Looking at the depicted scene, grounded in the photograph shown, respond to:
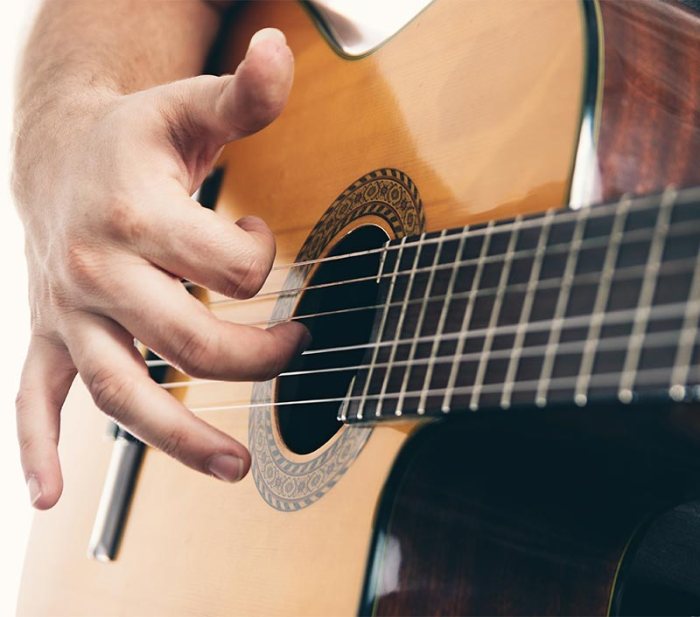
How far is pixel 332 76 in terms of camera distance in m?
0.98

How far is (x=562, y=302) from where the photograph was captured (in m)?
0.54

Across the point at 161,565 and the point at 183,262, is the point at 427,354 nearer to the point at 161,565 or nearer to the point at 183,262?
the point at 183,262

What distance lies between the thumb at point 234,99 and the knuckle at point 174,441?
26 cm

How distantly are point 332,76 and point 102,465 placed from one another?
0.59 m

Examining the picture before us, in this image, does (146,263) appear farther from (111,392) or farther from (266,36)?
(266,36)

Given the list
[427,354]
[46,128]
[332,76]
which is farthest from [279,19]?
[427,354]

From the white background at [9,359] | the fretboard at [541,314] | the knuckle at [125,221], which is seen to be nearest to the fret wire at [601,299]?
the fretboard at [541,314]

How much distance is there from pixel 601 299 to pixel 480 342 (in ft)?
0.31

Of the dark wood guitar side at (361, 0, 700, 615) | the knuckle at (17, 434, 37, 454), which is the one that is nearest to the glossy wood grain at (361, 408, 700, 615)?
the dark wood guitar side at (361, 0, 700, 615)

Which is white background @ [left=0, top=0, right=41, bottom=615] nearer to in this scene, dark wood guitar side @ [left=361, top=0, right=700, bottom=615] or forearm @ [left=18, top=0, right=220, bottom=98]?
forearm @ [left=18, top=0, right=220, bottom=98]

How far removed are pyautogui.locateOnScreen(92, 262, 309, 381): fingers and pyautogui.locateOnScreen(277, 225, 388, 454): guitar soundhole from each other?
6cm

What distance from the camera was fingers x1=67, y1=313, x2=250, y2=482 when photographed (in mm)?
735

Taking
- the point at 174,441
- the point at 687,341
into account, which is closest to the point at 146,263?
the point at 174,441

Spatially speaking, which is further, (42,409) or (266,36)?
(42,409)
